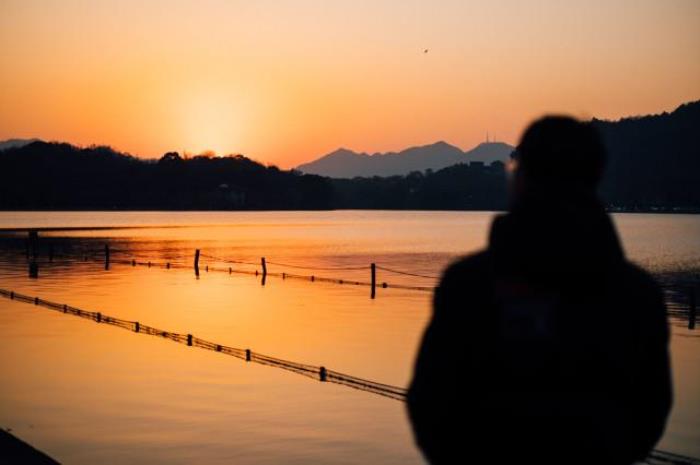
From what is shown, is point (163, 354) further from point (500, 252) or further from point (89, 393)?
point (500, 252)

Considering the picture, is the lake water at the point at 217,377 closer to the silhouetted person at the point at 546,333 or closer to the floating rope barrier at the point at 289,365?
the floating rope barrier at the point at 289,365

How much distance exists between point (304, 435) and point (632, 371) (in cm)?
1548

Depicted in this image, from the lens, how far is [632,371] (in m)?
3.21

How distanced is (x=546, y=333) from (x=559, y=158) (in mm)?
607

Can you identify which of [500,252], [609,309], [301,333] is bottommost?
[301,333]

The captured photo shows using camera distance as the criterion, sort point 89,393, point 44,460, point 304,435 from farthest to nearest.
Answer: point 89,393
point 304,435
point 44,460

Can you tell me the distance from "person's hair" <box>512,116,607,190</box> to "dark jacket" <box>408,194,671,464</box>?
0.09 meters

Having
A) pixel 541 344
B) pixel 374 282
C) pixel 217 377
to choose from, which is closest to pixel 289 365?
pixel 217 377

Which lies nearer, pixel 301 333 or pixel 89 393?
pixel 89 393

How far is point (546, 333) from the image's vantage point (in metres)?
3.09

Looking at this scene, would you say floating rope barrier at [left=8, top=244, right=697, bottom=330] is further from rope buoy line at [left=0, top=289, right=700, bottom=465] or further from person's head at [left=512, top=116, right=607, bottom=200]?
person's head at [left=512, top=116, right=607, bottom=200]

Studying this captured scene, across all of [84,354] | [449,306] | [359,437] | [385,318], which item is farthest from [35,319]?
[449,306]

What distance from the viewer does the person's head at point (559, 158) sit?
315cm

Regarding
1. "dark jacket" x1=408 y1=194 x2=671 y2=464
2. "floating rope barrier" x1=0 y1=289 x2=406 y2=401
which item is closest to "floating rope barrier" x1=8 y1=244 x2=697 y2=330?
"floating rope barrier" x1=0 y1=289 x2=406 y2=401
